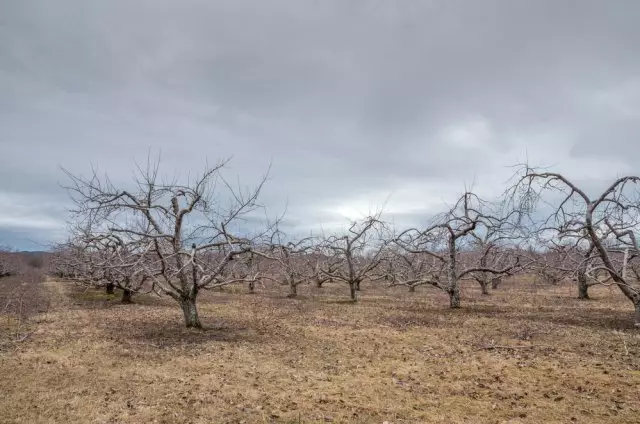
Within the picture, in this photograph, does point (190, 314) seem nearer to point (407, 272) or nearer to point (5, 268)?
point (407, 272)

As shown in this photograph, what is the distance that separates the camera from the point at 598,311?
53.8 feet

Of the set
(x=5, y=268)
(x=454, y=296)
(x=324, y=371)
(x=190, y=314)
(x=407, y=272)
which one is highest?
(x=5, y=268)

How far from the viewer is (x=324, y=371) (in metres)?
8.39

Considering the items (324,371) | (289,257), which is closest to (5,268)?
(289,257)

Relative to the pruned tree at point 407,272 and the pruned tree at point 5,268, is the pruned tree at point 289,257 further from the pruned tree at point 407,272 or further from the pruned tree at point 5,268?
the pruned tree at point 5,268

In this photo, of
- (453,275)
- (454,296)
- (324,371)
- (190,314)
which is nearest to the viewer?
(324,371)

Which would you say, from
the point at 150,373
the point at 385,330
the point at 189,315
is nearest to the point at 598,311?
the point at 385,330

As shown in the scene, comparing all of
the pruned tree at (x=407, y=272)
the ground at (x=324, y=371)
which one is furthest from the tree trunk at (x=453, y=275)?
the ground at (x=324, y=371)

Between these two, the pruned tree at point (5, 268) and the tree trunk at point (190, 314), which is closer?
the tree trunk at point (190, 314)

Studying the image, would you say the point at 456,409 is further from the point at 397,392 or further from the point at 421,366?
the point at 421,366

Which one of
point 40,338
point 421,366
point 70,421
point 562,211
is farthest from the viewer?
point 562,211

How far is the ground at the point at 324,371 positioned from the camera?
621cm

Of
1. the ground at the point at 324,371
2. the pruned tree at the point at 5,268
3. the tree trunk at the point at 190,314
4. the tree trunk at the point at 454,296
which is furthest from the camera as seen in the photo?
the pruned tree at the point at 5,268

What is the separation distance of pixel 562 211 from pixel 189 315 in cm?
1139
